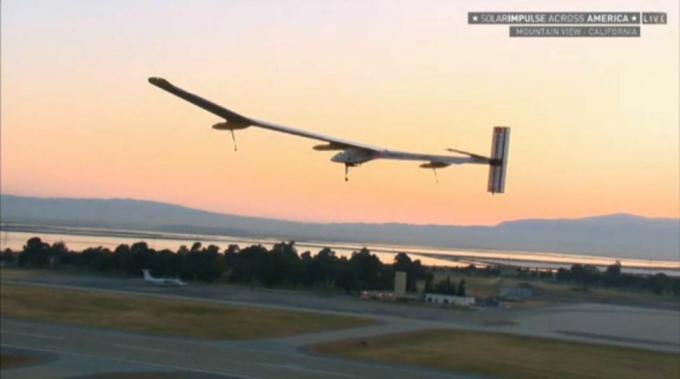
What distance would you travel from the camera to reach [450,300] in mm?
57219

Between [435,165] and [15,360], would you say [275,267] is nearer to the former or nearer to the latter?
[15,360]

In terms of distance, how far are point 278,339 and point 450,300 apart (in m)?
23.5

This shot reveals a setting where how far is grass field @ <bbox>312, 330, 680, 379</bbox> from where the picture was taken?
29.7 m

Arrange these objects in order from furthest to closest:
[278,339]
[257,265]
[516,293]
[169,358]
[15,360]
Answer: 1. [257,265]
2. [516,293]
3. [278,339]
4. [169,358]
5. [15,360]

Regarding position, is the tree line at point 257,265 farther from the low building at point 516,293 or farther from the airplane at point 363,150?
the airplane at point 363,150

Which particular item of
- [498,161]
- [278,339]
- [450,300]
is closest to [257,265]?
[450,300]

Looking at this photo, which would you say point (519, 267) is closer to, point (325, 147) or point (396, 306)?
point (396, 306)

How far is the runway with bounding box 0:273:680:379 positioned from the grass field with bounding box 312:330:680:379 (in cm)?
164

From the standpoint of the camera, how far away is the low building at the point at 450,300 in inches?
2234

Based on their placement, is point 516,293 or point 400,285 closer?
point 400,285

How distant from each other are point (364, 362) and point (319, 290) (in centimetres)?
3479

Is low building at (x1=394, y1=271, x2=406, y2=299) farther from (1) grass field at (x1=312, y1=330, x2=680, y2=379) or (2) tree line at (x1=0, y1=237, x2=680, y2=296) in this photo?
(1) grass field at (x1=312, y1=330, x2=680, y2=379)

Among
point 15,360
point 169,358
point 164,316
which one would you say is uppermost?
point 164,316

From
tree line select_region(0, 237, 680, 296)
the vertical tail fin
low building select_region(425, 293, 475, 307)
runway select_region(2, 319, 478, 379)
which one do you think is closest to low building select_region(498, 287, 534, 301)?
low building select_region(425, 293, 475, 307)
